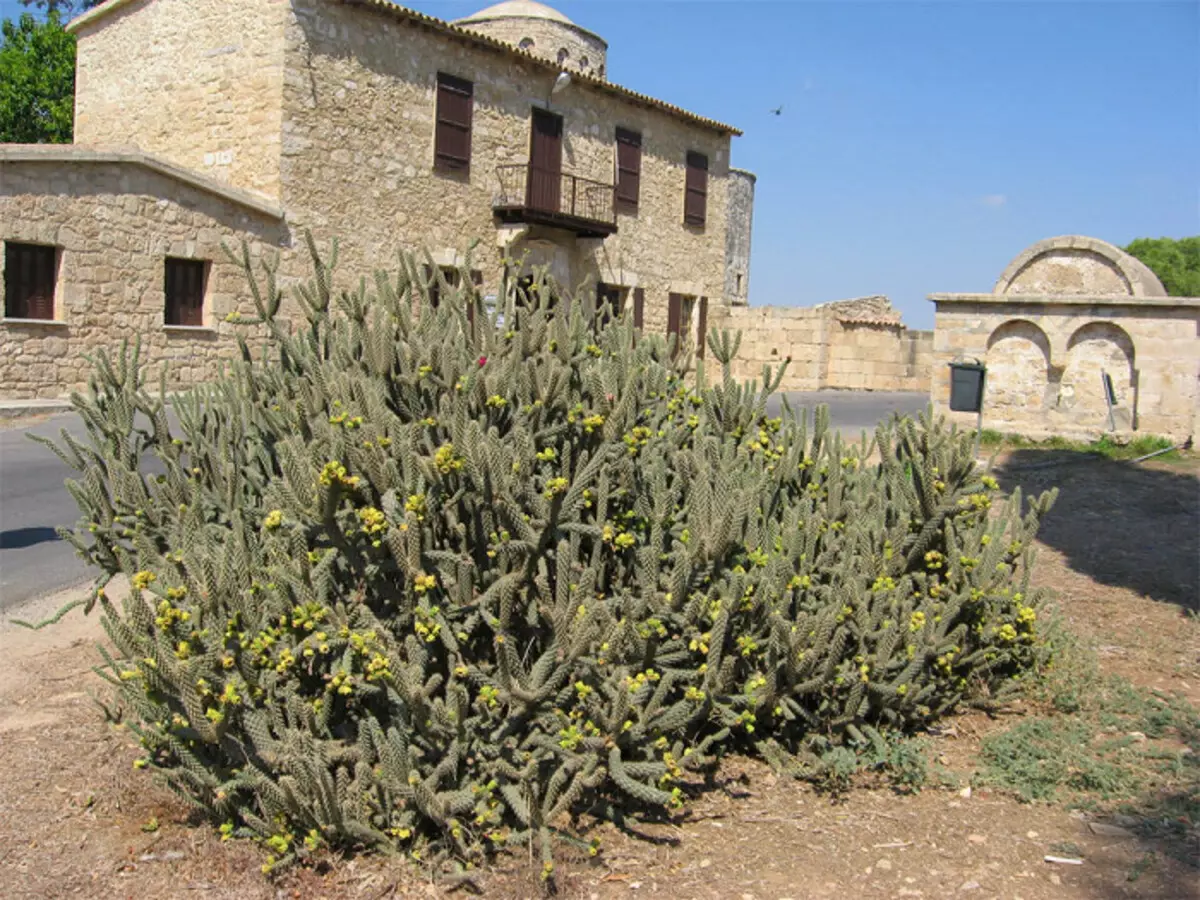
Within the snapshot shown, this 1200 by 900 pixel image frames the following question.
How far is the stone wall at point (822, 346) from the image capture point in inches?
1050

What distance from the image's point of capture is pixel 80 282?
15031 mm

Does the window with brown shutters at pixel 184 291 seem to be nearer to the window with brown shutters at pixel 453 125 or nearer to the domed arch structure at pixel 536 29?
the window with brown shutters at pixel 453 125

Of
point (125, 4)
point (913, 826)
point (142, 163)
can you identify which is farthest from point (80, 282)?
point (913, 826)

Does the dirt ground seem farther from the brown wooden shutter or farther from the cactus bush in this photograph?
the brown wooden shutter

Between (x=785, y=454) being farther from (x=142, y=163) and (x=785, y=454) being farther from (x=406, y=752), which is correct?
(x=142, y=163)

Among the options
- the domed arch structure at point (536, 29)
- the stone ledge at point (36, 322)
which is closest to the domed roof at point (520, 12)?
the domed arch structure at point (536, 29)

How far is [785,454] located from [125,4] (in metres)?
19.3

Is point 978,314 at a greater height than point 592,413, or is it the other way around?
point 978,314

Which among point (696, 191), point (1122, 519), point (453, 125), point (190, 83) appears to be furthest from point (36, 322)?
point (696, 191)

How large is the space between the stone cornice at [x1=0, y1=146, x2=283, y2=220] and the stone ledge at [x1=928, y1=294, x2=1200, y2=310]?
1022cm

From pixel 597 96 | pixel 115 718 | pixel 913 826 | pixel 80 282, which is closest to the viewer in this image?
pixel 913 826

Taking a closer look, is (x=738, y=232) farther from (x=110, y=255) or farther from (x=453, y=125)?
(x=110, y=255)

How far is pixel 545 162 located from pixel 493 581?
19.0 meters

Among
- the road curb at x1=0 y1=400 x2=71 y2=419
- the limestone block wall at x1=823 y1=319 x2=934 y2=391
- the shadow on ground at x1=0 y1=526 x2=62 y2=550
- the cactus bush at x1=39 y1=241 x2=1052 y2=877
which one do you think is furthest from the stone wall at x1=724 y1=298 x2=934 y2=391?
the cactus bush at x1=39 y1=241 x2=1052 y2=877
